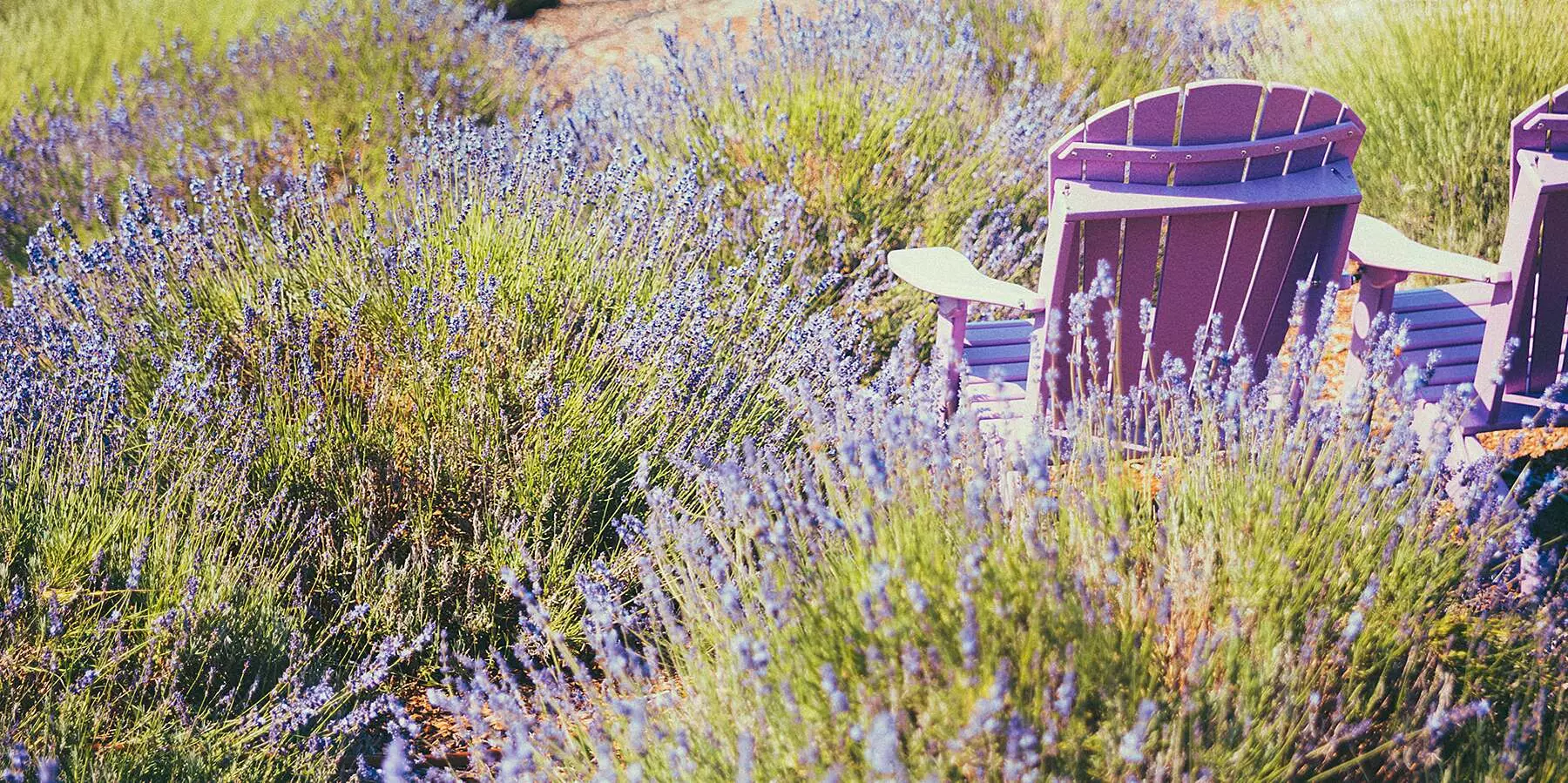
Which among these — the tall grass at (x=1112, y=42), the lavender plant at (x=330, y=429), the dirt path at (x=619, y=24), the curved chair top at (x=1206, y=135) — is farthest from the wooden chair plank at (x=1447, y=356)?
the dirt path at (x=619, y=24)

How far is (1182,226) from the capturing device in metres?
2.51

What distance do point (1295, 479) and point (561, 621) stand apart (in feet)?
4.77

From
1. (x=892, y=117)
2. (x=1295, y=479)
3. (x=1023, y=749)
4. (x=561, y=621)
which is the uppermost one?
(x=892, y=117)

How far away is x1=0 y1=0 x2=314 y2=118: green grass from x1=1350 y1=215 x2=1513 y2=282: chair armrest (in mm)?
5241

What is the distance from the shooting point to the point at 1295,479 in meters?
1.88

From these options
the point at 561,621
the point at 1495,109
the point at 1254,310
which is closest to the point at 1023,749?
the point at 561,621

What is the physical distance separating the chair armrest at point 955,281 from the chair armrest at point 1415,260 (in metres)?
0.76

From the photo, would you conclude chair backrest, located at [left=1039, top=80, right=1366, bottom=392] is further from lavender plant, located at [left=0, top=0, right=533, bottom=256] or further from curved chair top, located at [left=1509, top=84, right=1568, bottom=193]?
lavender plant, located at [left=0, top=0, right=533, bottom=256]

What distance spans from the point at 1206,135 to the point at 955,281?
60 centimetres

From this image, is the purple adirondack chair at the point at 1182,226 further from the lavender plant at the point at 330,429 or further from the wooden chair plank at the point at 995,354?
the lavender plant at the point at 330,429

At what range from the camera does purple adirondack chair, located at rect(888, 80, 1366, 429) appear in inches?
91.7

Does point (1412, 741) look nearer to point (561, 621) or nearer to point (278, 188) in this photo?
point (561, 621)

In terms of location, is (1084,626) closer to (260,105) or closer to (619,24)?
(260,105)

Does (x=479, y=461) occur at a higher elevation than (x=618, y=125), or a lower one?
lower
